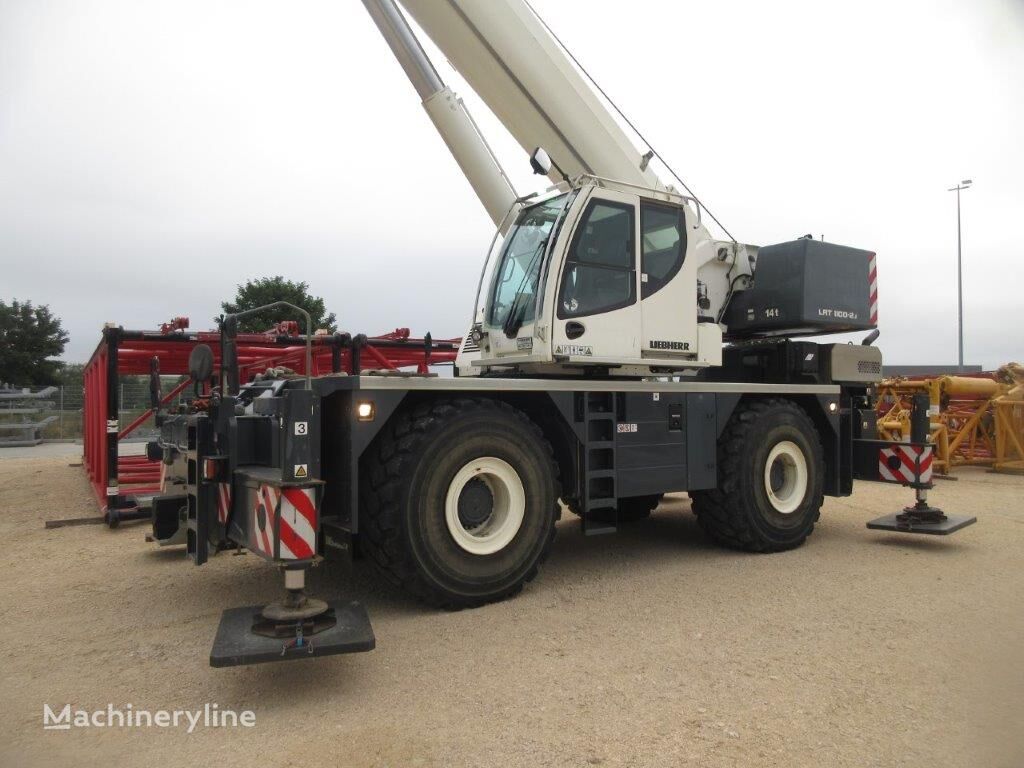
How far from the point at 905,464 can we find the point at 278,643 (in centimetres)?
660

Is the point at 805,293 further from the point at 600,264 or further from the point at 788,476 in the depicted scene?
the point at 600,264

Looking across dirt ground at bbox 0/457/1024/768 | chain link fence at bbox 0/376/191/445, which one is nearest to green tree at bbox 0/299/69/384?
chain link fence at bbox 0/376/191/445

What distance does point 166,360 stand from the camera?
35.8 ft

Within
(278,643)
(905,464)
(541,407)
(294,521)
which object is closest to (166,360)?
(541,407)

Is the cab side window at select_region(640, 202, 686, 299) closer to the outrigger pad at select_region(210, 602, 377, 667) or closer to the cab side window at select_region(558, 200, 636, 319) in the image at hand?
the cab side window at select_region(558, 200, 636, 319)

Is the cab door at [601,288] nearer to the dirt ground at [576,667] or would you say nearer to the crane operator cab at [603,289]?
the crane operator cab at [603,289]

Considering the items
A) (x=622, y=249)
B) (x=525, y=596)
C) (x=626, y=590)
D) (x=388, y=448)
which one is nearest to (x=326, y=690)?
(x=388, y=448)

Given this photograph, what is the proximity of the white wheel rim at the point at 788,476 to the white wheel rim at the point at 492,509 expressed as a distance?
297 centimetres

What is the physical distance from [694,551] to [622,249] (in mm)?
2972

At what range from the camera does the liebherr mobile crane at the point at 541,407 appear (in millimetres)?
4738

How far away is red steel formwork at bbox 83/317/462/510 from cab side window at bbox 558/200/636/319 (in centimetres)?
443

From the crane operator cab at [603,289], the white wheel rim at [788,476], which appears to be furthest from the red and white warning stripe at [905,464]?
the crane operator cab at [603,289]

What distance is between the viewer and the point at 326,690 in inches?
152

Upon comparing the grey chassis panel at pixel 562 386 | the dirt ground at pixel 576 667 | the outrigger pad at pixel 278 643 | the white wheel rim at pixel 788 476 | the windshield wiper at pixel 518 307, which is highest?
the windshield wiper at pixel 518 307
